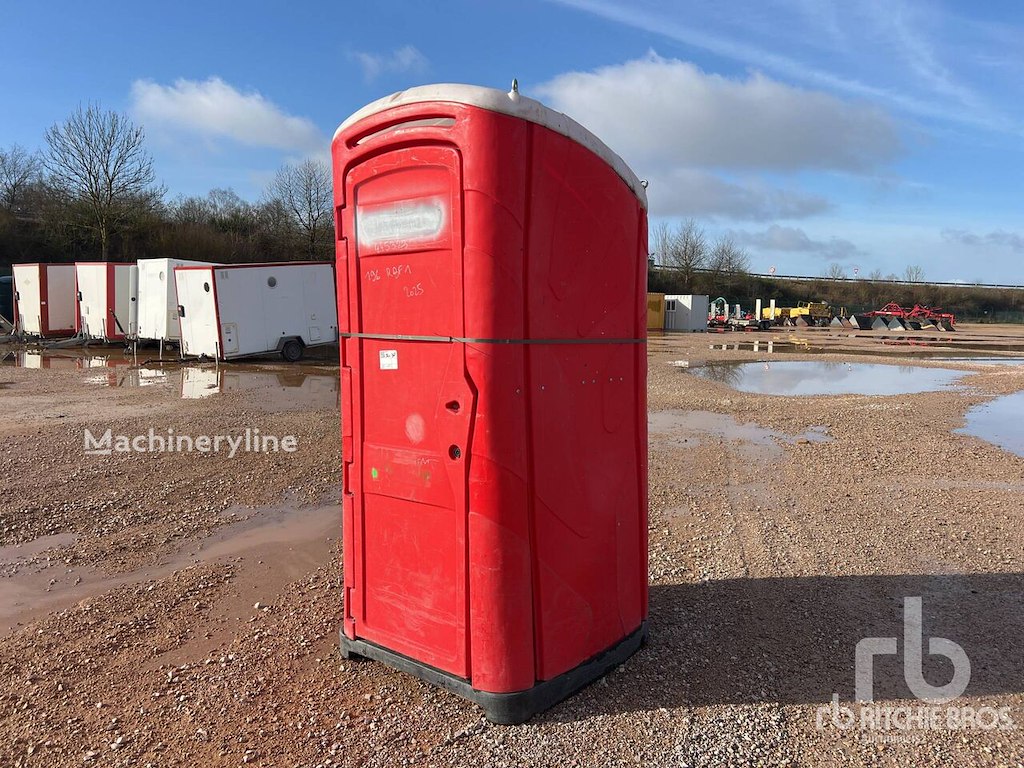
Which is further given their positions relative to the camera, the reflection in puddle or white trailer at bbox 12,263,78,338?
white trailer at bbox 12,263,78,338

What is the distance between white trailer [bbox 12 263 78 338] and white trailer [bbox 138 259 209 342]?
5.01m

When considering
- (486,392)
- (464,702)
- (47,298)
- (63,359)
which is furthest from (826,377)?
(47,298)

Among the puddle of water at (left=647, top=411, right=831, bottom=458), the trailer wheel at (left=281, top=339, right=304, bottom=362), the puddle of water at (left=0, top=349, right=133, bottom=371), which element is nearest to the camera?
the puddle of water at (left=647, top=411, right=831, bottom=458)

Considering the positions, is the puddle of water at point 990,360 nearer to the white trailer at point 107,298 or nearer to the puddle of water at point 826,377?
the puddle of water at point 826,377

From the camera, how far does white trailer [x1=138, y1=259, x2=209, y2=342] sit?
21.3m

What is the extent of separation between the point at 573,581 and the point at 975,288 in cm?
11660

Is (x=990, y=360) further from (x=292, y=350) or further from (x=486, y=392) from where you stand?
(x=486, y=392)

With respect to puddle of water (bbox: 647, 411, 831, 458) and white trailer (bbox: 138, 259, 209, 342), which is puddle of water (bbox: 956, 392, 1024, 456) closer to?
puddle of water (bbox: 647, 411, 831, 458)

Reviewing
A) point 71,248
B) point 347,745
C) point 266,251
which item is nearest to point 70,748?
point 347,745

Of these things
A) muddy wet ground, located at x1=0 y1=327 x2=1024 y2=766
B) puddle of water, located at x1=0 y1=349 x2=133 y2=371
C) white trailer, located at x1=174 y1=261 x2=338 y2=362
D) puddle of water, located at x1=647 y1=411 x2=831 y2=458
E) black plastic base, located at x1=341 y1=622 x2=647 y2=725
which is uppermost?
white trailer, located at x1=174 y1=261 x2=338 y2=362

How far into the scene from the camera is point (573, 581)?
3209 millimetres

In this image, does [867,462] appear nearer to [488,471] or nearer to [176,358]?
[488,471]

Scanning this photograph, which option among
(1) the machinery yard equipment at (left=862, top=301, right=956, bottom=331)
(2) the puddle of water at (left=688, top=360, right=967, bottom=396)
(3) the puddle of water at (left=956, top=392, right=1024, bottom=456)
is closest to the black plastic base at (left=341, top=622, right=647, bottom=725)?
(3) the puddle of water at (left=956, top=392, right=1024, bottom=456)

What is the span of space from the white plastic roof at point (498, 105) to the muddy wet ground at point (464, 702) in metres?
2.59
